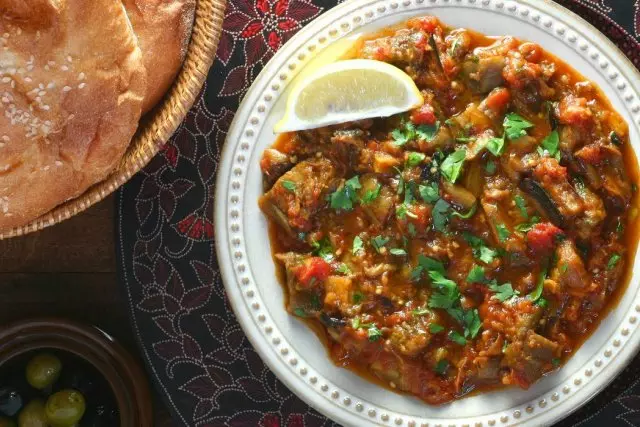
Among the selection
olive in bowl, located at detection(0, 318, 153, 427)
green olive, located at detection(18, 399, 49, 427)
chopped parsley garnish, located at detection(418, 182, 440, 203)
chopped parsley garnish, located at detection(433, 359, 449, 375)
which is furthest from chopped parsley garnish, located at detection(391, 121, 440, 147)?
green olive, located at detection(18, 399, 49, 427)

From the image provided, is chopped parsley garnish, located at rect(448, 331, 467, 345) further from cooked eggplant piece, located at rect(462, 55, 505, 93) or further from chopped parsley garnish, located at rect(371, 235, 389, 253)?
cooked eggplant piece, located at rect(462, 55, 505, 93)

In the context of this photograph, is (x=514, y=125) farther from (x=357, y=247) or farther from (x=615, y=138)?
(x=357, y=247)

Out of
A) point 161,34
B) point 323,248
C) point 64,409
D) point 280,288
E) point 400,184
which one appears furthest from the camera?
point 64,409

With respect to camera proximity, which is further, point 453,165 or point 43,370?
point 43,370

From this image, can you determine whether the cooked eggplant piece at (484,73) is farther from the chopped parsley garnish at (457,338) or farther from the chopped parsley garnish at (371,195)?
the chopped parsley garnish at (457,338)

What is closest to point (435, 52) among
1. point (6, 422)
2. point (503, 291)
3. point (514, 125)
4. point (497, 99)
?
point (497, 99)

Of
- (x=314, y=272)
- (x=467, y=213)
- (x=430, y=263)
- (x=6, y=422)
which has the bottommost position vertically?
(x=6, y=422)

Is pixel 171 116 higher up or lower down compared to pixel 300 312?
higher up
